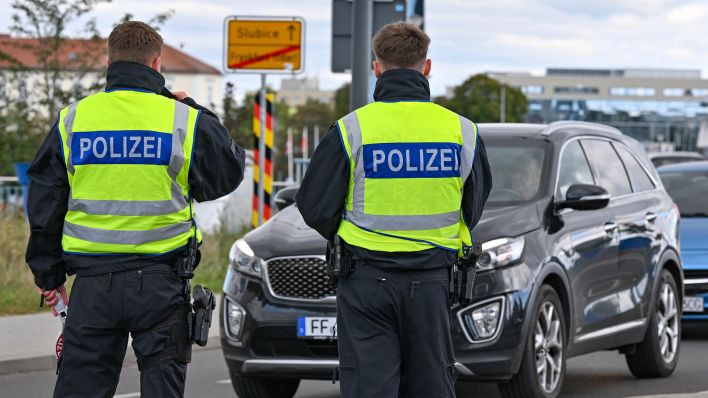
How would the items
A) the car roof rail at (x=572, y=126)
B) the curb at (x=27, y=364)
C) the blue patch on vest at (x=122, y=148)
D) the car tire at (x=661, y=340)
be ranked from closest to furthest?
the blue patch on vest at (x=122, y=148)
the car roof rail at (x=572, y=126)
the car tire at (x=661, y=340)
the curb at (x=27, y=364)

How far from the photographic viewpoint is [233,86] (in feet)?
79.6

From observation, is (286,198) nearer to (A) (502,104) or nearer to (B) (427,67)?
(B) (427,67)

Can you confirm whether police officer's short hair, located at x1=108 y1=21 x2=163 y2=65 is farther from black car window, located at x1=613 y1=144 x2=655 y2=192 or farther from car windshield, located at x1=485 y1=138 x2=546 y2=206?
black car window, located at x1=613 y1=144 x2=655 y2=192

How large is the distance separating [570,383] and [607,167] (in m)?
1.45

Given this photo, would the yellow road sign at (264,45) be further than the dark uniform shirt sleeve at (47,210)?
Yes

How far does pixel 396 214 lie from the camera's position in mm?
5973

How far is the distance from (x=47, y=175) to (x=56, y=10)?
19.0 metres

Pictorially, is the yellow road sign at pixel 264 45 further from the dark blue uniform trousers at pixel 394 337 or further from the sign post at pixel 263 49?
the dark blue uniform trousers at pixel 394 337

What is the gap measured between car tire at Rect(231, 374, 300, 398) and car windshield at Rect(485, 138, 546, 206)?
5.39ft

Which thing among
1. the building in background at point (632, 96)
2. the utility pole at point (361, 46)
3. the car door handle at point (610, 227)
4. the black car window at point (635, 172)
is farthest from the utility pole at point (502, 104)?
the car door handle at point (610, 227)

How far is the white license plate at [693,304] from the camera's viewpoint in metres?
13.4

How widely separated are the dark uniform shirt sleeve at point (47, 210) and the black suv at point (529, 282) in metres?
3.03

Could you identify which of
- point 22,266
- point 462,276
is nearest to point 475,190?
point 462,276

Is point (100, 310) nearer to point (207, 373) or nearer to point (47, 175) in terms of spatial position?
point (47, 175)
